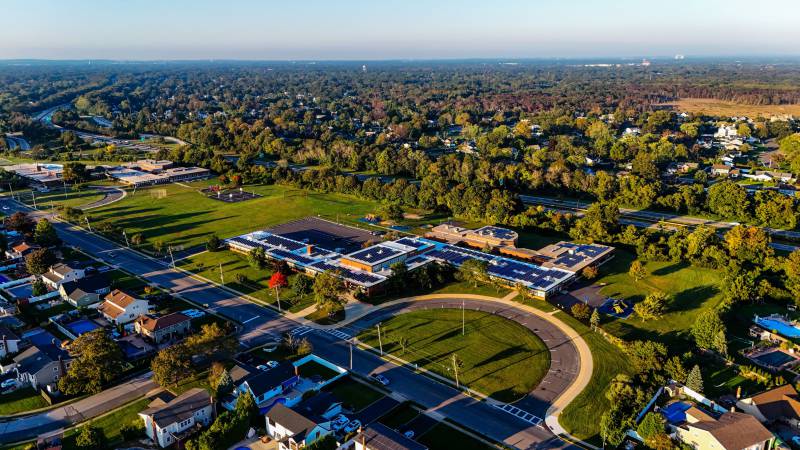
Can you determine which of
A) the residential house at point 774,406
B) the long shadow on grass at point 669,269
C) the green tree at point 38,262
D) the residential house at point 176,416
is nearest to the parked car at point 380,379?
the residential house at point 176,416

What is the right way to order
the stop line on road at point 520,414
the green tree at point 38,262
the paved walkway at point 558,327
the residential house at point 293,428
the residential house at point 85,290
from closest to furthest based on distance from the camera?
the residential house at point 293,428 → the stop line on road at point 520,414 → the paved walkway at point 558,327 → the residential house at point 85,290 → the green tree at point 38,262

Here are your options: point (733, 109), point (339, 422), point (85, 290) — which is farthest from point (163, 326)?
point (733, 109)

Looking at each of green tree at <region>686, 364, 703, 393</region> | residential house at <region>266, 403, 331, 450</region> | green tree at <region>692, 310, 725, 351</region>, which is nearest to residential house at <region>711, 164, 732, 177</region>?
green tree at <region>692, 310, 725, 351</region>

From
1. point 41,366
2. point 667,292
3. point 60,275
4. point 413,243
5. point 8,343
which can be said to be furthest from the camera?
point 413,243

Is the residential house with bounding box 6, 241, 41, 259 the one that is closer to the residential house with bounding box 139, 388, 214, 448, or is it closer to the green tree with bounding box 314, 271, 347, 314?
the green tree with bounding box 314, 271, 347, 314

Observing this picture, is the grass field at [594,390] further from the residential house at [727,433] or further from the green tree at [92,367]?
the green tree at [92,367]

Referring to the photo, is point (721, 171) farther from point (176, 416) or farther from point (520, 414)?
point (176, 416)
